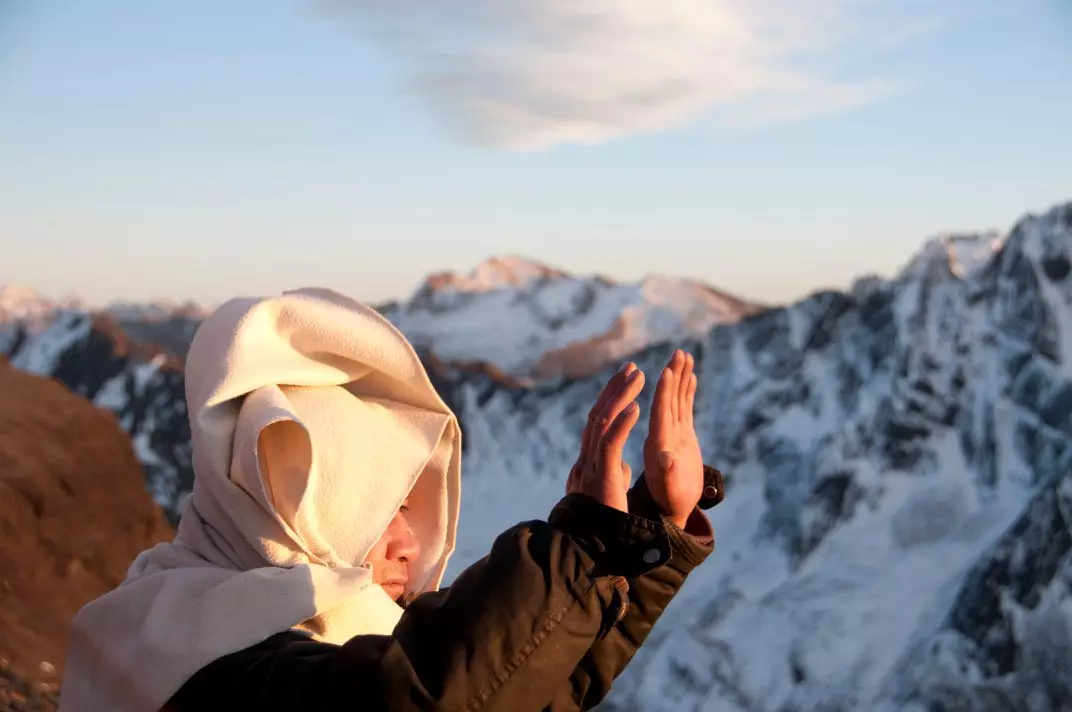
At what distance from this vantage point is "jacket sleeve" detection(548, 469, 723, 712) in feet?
6.47

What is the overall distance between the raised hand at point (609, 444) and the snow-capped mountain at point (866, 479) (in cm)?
4037

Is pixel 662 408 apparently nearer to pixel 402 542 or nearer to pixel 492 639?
pixel 492 639

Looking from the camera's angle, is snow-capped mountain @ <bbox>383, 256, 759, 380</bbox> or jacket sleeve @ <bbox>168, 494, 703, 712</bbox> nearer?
jacket sleeve @ <bbox>168, 494, 703, 712</bbox>

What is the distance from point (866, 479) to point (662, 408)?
2043 inches

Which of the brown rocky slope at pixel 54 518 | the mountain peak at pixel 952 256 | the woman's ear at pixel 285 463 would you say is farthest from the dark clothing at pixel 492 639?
the mountain peak at pixel 952 256

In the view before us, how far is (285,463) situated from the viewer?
2.10 m

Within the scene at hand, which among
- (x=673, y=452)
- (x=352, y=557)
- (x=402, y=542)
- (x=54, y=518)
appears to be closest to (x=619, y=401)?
(x=673, y=452)

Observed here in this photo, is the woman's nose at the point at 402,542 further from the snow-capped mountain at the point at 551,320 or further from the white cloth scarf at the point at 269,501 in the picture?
the snow-capped mountain at the point at 551,320

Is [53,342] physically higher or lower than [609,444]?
lower

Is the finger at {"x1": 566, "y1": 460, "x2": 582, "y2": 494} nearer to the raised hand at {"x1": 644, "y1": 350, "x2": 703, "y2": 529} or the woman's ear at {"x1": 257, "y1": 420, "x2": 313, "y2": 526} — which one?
the raised hand at {"x1": 644, "y1": 350, "x2": 703, "y2": 529}

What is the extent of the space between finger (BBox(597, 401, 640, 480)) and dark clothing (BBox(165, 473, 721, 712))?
6 centimetres

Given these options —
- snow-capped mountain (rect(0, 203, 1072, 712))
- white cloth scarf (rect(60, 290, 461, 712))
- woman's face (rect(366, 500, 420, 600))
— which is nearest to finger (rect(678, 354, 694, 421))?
white cloth scarf (rect(60, 290, 461, 712))

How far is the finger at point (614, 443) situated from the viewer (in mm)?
1931

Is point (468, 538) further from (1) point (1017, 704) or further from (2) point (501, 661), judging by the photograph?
(2) point (501, 661)
